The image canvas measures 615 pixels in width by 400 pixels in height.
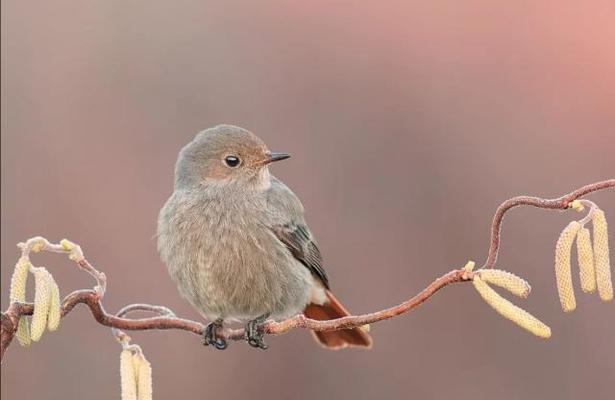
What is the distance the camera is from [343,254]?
8375 millimetres

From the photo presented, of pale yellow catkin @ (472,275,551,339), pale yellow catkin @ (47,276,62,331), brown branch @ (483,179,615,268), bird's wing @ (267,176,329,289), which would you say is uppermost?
bird's wing @ (267,176,329,289)

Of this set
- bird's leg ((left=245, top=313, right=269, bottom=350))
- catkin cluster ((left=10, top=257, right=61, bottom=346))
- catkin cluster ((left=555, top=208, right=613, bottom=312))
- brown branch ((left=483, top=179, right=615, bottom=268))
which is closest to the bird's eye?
bird's leg ((left=245, top=313, right=269, bottom=350))

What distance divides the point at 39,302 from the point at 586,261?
4.52ft

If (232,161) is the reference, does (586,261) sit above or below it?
below

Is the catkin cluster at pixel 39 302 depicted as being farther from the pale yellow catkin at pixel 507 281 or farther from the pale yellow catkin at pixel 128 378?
the pale yellow catkin at pixel 507 281

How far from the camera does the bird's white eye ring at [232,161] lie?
17.7 feet

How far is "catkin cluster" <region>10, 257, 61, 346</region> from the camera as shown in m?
2.61

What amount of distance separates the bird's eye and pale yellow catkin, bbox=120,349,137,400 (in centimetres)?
257

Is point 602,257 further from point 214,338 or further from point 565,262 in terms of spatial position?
point 214,338

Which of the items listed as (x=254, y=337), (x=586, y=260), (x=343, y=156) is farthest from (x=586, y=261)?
(x=343, y=156)

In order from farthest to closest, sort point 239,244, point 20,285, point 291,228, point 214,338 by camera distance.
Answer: point 291,228 → point 239,244 → point 214,338 → point 20,285

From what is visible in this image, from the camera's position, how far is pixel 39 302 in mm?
2605

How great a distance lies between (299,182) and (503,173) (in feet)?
5.50

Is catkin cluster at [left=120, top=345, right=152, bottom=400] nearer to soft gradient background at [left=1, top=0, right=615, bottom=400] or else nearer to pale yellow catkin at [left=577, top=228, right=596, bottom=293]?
pale yellow catkin at [left=577, top=228, right=596, bottom=293]
